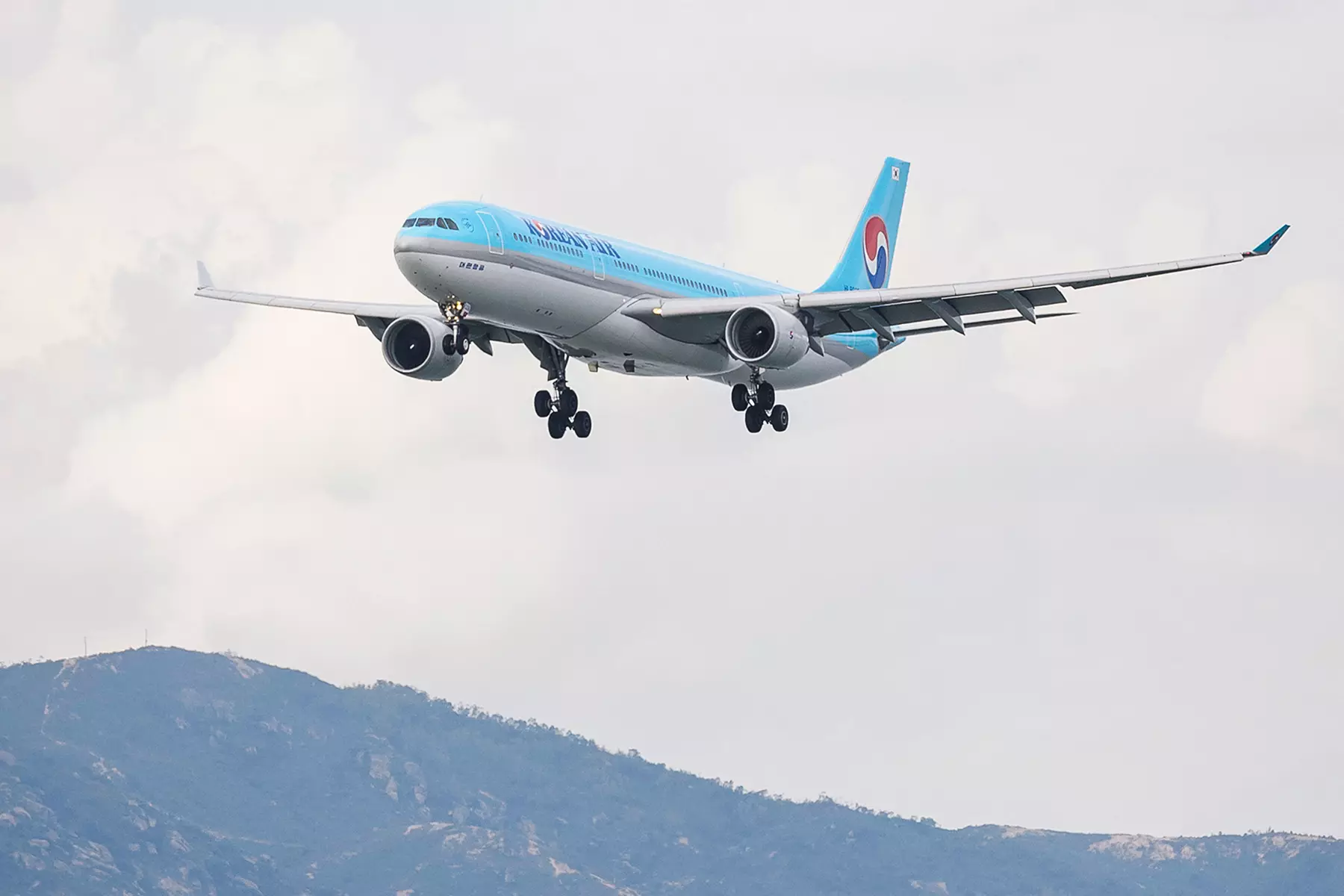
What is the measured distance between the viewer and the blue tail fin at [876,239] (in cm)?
8562

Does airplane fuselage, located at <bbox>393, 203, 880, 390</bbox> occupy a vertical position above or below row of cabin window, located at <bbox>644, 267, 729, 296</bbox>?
below

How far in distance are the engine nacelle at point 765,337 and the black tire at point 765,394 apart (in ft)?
14.0

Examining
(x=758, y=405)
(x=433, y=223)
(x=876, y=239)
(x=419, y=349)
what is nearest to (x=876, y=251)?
(x=876, y=239)

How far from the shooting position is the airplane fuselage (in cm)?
6259

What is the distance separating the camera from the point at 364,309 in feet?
242

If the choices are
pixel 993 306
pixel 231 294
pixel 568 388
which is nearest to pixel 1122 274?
pixel 993 306

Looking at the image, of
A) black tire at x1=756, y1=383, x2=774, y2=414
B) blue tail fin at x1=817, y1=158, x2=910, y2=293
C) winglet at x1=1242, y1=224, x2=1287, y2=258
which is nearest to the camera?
winglet at x1=1242, y1=224, x2=1287, y2=258

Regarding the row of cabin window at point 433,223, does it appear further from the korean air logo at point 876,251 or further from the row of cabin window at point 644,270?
the korean air logo at point 876,251

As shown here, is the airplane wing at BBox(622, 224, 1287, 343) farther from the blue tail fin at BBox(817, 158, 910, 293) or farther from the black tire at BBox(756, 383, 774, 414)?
the blue tail fin at BBox(817, 158, 910, 293)

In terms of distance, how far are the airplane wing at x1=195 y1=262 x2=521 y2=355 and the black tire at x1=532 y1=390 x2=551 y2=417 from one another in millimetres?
2392

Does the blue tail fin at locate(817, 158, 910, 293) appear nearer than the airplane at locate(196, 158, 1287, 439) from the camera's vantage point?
No

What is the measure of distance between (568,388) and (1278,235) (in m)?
25.8

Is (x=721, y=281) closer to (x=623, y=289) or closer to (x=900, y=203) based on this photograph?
(x=623, y=289)

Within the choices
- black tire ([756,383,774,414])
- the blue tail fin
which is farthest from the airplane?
the blue tail fin
